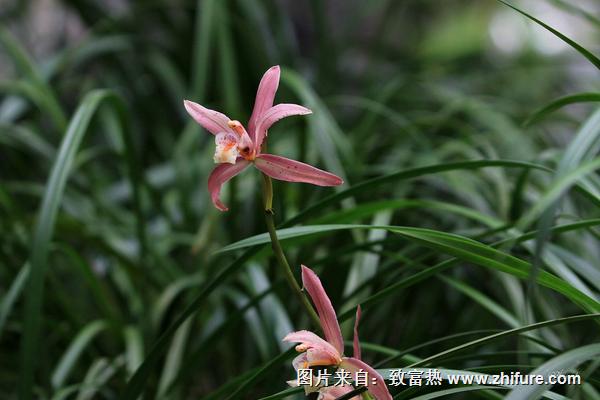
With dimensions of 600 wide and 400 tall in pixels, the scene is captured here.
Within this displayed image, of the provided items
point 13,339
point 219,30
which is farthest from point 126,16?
point 13,339

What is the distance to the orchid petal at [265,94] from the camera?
373 millimetres

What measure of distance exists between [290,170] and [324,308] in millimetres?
82

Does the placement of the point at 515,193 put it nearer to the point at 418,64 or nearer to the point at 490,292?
the point at 490,292

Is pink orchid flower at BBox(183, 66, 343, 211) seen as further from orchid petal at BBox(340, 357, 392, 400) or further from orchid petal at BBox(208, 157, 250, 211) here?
orchid petal at BBox(340, 357, 392, 400)

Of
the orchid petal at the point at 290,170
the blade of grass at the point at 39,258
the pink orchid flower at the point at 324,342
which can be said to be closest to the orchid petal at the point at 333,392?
the pink orchid flower at the point at 324,342

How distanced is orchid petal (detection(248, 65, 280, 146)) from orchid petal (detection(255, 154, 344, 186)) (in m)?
0.01

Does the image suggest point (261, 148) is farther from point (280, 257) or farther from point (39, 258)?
point (39, 258)

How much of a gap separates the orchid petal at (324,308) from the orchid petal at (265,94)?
3.4 inches

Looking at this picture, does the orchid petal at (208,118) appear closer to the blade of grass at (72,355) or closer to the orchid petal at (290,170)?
the orchid petal at (290,170)

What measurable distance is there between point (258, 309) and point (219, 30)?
0.62 m

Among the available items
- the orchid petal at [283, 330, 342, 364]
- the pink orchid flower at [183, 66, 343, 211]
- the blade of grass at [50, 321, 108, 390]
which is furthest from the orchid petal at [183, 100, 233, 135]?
the blade of grass at [50, 321, 108, 390]

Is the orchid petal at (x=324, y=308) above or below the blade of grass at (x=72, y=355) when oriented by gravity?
below

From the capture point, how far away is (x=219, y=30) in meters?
1.13

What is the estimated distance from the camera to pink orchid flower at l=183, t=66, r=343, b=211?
371mm
